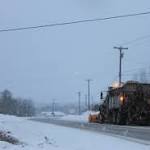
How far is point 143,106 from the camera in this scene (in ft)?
144

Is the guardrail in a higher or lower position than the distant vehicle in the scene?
lower

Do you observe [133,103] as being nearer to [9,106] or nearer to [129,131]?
[129,131]

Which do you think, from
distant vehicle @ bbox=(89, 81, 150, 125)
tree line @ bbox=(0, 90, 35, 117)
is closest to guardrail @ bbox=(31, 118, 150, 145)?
distant vehicle @ bbox=(89, 81, 150, 125)

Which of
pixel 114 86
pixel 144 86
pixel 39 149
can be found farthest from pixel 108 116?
pixel 39 149

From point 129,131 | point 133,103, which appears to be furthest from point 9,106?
point 129,131

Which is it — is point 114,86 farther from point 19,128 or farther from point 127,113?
point 19,128

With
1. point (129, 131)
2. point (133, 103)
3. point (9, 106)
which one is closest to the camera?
point (129, 131)

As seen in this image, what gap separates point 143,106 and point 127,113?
1487mm

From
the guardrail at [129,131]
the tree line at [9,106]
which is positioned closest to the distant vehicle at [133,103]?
the guardrail at [129,131]

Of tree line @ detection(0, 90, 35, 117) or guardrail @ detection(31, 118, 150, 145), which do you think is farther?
tree line @ detection(0, 90, 35, 117)

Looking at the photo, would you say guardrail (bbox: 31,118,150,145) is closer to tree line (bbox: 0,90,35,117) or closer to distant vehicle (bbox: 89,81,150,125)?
distant vehicle (bbox: 89,81,150,125)

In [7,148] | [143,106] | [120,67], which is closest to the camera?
[7,148]

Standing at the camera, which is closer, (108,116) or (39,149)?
(39,149)

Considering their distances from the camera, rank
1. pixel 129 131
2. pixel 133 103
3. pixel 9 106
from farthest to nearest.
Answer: pixel 9 106
pixel 133 103
pixel 129 131
